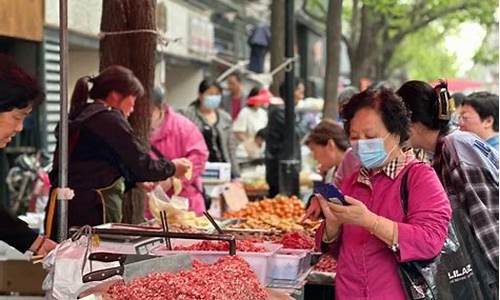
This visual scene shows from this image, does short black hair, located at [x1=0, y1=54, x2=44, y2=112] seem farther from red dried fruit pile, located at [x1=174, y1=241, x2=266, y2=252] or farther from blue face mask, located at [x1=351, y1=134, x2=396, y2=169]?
blue face mask, located at [x1=351, y1=134, x2=396, y2=169]

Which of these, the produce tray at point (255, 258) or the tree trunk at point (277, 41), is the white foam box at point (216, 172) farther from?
the produce tray at point (255, 258)

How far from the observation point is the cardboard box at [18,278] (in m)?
6.23

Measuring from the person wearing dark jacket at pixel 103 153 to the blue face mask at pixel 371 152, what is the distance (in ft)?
7.44

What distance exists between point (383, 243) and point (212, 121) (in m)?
7.46

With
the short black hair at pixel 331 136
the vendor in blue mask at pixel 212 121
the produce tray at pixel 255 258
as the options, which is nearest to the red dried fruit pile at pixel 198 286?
the produce tray at pixel 255 258

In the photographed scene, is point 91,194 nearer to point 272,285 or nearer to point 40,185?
point 272,285

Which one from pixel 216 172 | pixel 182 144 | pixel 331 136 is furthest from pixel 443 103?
pixel 216 172

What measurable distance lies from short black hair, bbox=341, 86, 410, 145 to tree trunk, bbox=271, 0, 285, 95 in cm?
1054

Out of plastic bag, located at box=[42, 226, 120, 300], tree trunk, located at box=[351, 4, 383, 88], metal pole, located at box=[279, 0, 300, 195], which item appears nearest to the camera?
plastic bag, located at box=[42, 226, 120, 300]

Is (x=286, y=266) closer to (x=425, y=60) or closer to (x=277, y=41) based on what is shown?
(x=277, y=41)

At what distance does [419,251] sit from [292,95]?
24.8ft

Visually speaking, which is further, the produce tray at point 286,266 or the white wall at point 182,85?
the white wall at point 182,85

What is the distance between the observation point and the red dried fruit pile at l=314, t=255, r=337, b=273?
228 inches

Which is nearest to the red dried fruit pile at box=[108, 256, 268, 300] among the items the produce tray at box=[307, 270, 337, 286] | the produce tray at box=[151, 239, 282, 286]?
the produce tray at box=[151, 239, 282, 286]
